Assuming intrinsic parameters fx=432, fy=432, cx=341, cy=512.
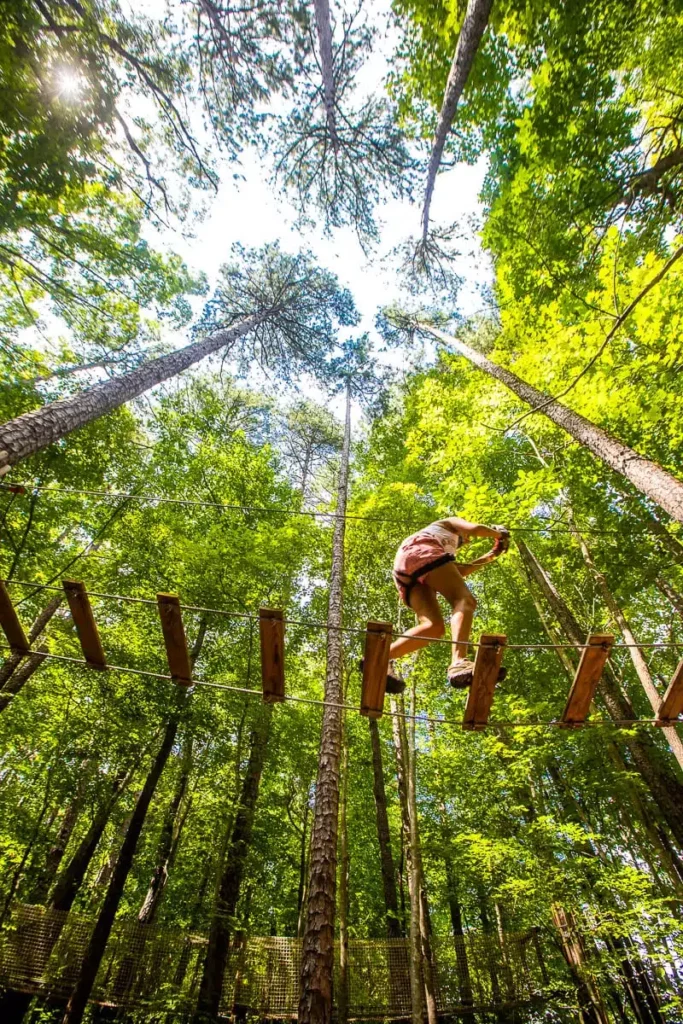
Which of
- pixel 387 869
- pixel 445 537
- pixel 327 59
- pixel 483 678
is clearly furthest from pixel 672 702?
pixel 327 59

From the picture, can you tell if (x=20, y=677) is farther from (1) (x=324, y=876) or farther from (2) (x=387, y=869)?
(2) (x=387, y=869)

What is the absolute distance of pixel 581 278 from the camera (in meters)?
6.15

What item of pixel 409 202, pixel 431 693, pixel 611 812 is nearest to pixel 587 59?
pixel 409 202

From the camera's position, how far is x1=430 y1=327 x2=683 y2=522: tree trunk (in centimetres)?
400

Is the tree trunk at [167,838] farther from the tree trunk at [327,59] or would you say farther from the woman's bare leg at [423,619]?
the tree trunk at [327,59]

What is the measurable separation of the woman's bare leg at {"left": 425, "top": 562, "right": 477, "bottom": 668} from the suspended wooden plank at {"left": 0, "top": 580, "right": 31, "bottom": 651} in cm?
282

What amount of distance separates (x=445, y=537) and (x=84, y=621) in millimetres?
2603

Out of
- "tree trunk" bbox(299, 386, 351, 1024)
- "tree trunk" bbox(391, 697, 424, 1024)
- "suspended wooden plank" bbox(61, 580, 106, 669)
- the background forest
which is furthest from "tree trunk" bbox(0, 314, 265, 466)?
"tree trunk" bbox(391, 697, 424, 1024)

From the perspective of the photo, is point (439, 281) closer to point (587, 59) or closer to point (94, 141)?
point (587, 59)

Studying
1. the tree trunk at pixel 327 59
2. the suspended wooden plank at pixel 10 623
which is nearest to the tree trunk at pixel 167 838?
the suspended wooden plank at pixel 10 623

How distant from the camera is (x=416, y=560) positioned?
312cm

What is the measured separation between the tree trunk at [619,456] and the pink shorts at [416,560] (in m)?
2.24

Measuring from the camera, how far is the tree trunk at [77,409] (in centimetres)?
392

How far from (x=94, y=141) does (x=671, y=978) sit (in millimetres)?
15384
